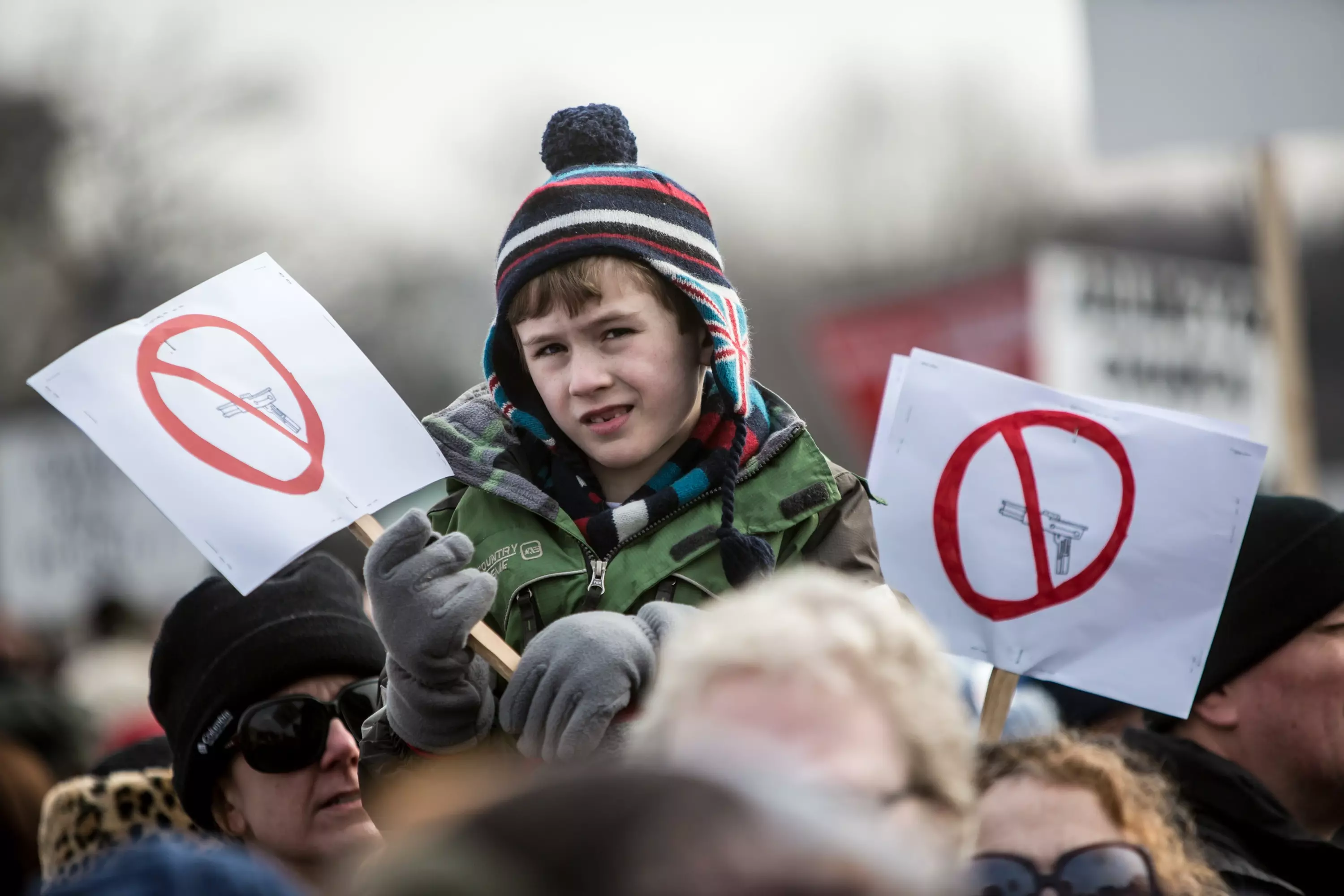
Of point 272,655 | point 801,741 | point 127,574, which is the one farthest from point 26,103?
point 801,741

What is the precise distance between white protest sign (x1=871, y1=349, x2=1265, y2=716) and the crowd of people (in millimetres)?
216

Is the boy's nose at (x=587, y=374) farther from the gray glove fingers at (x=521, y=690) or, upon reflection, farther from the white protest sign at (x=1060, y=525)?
the white protest sign at (x=1060, y=525)

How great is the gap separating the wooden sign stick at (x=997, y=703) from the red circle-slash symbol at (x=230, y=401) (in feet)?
4.01

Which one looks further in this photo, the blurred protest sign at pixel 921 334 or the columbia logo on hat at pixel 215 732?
the blurred protest sign at pixel 921 334

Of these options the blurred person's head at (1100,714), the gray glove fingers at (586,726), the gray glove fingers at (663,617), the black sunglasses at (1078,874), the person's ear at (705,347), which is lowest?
the blurred person's head at (1100,714)

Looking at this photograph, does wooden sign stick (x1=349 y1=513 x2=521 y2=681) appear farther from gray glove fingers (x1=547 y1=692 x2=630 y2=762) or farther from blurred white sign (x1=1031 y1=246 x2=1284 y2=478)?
blurred white sign (x1=1031 y1=246 x2=1284 y2=478)

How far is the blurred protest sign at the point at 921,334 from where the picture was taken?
938 centimetres

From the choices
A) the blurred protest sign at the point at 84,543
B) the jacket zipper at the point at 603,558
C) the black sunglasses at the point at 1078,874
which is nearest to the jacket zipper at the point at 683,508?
the jacket zipper at the point at 603,558

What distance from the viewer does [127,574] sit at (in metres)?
12.5

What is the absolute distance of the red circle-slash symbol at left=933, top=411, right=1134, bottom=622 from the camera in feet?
9.79

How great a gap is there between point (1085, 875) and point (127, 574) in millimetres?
11534

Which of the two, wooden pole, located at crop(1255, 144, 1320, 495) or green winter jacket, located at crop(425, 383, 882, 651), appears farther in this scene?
wooden pole, located at crop(1255, 144, 1320, 495)

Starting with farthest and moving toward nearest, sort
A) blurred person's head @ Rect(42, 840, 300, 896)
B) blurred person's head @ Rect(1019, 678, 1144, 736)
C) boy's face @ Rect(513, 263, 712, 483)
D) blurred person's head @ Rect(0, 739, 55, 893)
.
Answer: blurred person's head @ Rect(0, 739, 55, 893)
blurred person's head @ Rect(1019, 678, 1144, 736)
boy's face @ Rect(513, 263, 712, 483)
blurred person's head @ Rect(42, 840, 300, 896)

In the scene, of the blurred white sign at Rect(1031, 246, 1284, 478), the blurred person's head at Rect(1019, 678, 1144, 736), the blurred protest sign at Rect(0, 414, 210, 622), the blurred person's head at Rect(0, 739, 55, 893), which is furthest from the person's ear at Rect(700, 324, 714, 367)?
the blurred protest sign at Rect(0, 414, 210, 622)
